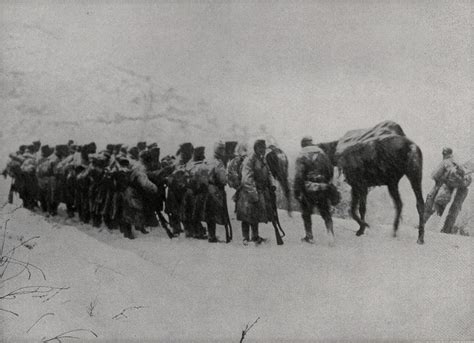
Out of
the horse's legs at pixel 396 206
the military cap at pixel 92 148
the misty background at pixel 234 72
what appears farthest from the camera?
the military cap at pixel 92 148

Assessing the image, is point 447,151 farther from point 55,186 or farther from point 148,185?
point 55,186

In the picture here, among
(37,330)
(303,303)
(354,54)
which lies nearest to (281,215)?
(303,303)

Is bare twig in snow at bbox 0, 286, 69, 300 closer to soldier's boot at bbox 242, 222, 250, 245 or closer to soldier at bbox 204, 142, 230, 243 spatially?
soldier at bbox 204, 142, 230, 243

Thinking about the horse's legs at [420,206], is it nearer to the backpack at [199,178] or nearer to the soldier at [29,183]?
the backpack at [199,178]

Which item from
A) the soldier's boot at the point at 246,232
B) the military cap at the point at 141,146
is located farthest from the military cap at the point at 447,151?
the military cap at the point at 141,146

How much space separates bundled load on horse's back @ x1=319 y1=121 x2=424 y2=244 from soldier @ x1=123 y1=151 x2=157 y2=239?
1.77 metres

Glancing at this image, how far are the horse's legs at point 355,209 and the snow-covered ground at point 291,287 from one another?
66 mm

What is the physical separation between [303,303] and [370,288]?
0.63 meters

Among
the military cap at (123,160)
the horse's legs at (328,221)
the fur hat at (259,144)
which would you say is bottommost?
the horse's legs at (328,221)

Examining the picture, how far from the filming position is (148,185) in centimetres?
553

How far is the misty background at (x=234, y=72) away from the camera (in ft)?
16.9

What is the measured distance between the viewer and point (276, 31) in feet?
17.6

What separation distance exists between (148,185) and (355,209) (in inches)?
80.1

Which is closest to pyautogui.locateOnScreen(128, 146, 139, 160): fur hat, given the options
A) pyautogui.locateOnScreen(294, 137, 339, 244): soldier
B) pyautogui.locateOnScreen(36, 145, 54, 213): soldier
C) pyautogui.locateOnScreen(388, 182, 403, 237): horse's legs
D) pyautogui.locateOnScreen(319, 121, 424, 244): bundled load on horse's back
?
pyautogui.locateOnScreen(36, 145, 54, 213): soldier
